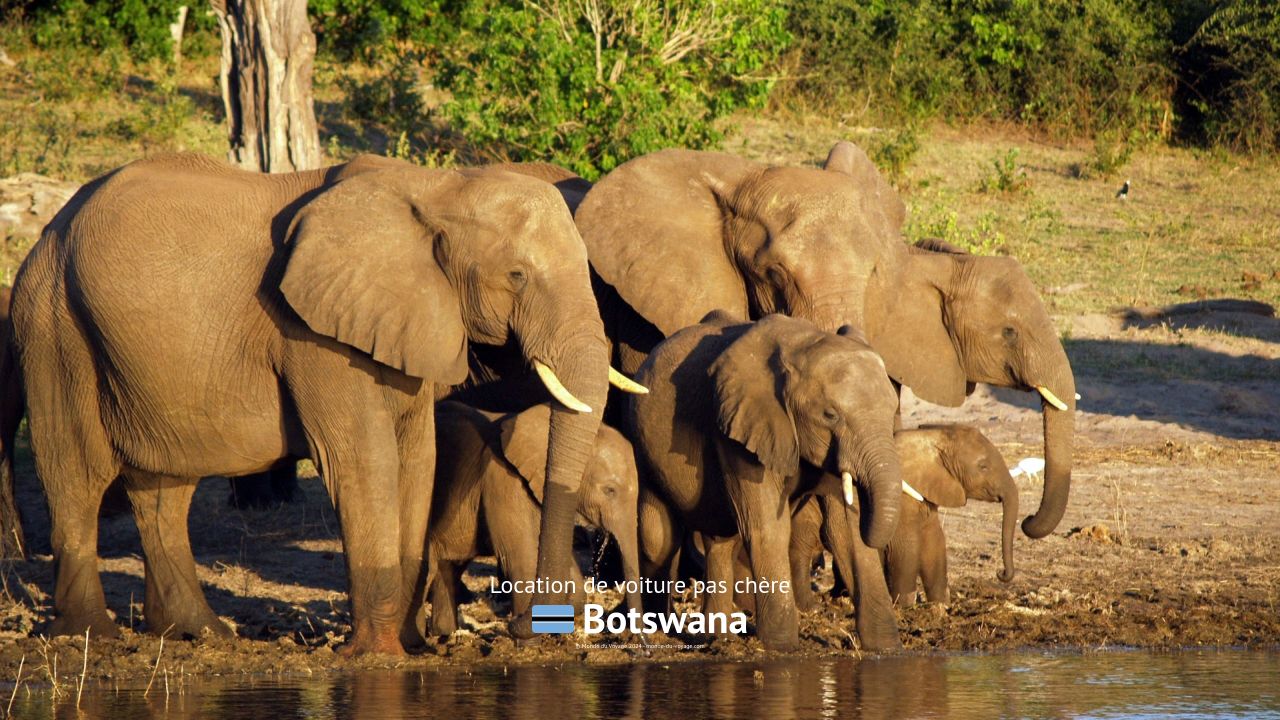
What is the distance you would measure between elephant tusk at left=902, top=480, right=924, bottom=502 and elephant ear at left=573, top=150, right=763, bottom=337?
4.32 ft

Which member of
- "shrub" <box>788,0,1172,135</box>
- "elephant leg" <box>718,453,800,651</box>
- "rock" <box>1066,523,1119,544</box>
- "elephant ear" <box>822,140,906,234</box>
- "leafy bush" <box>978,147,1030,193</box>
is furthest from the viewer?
"shrub" <box>788,0,1172,135</box>

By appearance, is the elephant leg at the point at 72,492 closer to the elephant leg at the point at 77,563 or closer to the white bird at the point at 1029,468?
the elephant leg at the point at 77,563

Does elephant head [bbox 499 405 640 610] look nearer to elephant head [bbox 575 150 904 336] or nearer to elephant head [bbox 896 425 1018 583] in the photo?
elephant head [bbox 575 150 904 336]

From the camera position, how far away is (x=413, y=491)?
8.54 meters

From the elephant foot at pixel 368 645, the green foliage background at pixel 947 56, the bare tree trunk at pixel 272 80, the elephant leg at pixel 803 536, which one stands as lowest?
the elephant foot at pixel 368 645

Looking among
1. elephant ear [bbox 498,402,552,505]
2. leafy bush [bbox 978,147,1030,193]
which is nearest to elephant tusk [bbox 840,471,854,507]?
elephant ear [bbox 498,402,552,505]

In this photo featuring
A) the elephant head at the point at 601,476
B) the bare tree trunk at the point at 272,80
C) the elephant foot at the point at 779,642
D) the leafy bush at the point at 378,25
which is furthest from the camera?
the leafy bush at the point at 378,25

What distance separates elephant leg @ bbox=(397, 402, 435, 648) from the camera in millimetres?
8469

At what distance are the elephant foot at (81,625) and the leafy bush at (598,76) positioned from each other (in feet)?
29.2

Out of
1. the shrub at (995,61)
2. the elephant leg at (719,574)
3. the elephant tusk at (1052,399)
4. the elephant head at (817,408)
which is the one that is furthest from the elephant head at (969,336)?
the shrub at (995,61)

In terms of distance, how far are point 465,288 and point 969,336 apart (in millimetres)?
3241

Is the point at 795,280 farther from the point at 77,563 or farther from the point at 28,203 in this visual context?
the point at 28,203

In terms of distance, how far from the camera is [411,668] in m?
8.16

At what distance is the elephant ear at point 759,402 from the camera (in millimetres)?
8117
